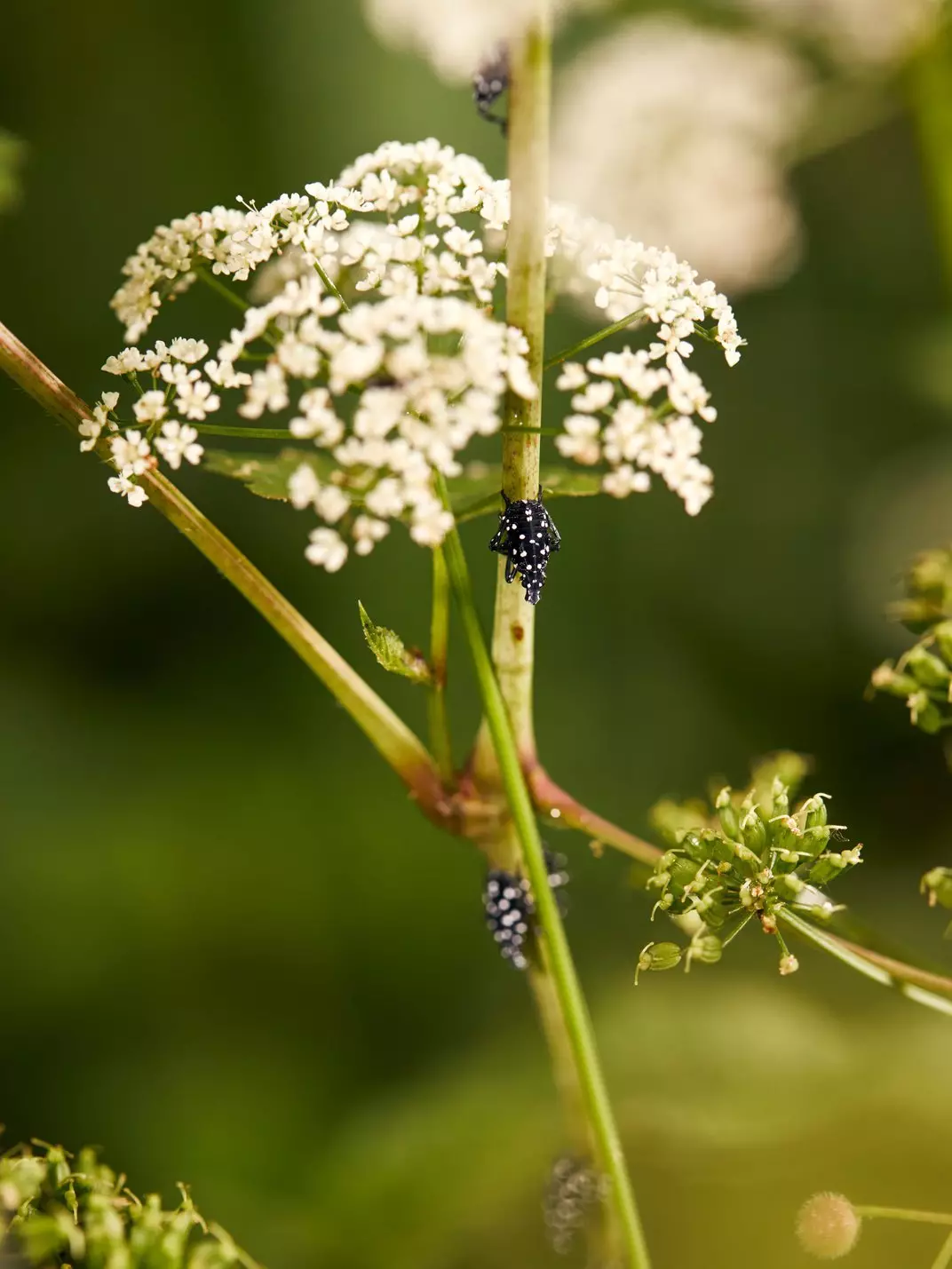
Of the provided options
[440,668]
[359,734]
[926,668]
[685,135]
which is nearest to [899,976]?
[926,668]

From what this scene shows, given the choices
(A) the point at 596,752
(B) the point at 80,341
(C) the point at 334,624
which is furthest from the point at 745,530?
(B) the point at 80,341

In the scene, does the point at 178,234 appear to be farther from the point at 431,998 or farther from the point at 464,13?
the point at 431,998

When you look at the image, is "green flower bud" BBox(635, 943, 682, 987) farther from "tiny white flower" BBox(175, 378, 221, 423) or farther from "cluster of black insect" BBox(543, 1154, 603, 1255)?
"tiny white flower" BBox(175, 378, 221, 423)

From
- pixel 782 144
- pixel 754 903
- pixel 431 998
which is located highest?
pixel 782 144

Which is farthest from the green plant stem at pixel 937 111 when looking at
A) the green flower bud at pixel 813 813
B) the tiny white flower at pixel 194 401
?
the tiny white flower at pixel 194 401

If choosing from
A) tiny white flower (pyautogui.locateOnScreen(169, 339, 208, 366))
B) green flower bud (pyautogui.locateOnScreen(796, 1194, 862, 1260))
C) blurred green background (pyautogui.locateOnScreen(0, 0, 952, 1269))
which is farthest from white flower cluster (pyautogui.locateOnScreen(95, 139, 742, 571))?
blurred green background (pyautogui.locateOnScreen(0, 0, 952, 1269))

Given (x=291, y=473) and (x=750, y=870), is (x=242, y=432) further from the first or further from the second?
(x=750, y=870)

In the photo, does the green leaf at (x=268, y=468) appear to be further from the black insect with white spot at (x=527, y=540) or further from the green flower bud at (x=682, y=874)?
the green flower bud at (x=682, y=874)
